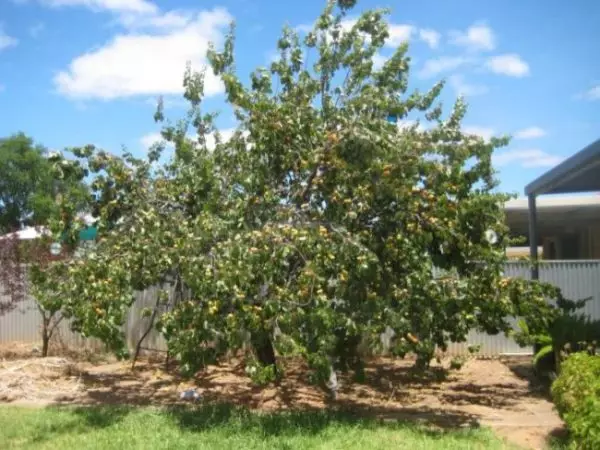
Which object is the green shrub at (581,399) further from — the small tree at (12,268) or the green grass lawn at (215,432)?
the small tree at (12,268)

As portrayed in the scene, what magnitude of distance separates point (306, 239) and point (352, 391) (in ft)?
12.0

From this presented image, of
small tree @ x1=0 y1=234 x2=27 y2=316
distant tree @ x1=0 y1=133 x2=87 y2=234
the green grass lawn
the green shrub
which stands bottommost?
the green grass lawn

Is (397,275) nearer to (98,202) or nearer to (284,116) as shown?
(284,116)

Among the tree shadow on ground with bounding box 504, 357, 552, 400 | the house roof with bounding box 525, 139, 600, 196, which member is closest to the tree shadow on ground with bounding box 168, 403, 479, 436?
the tree shadow on ground with bounding box 504, 357, 552, 400

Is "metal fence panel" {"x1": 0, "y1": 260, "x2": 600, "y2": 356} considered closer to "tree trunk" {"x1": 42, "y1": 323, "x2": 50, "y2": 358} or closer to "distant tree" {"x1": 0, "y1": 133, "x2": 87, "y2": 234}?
"tree trunk" {"x1": 42, "y1": 323, "x2": 50, "y2": 358}

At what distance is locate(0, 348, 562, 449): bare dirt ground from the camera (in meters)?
8.63

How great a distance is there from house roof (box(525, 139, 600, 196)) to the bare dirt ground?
3.05m

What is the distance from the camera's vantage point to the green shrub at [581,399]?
5527 millimetres

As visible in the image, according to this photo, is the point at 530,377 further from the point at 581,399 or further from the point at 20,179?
the point at 20,179

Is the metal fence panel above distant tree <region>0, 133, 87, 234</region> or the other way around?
the other way around

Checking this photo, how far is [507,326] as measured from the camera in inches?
345

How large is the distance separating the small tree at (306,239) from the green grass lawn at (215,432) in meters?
0.67

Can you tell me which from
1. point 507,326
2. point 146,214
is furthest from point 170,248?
point 507,326

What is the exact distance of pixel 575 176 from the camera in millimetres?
10820
